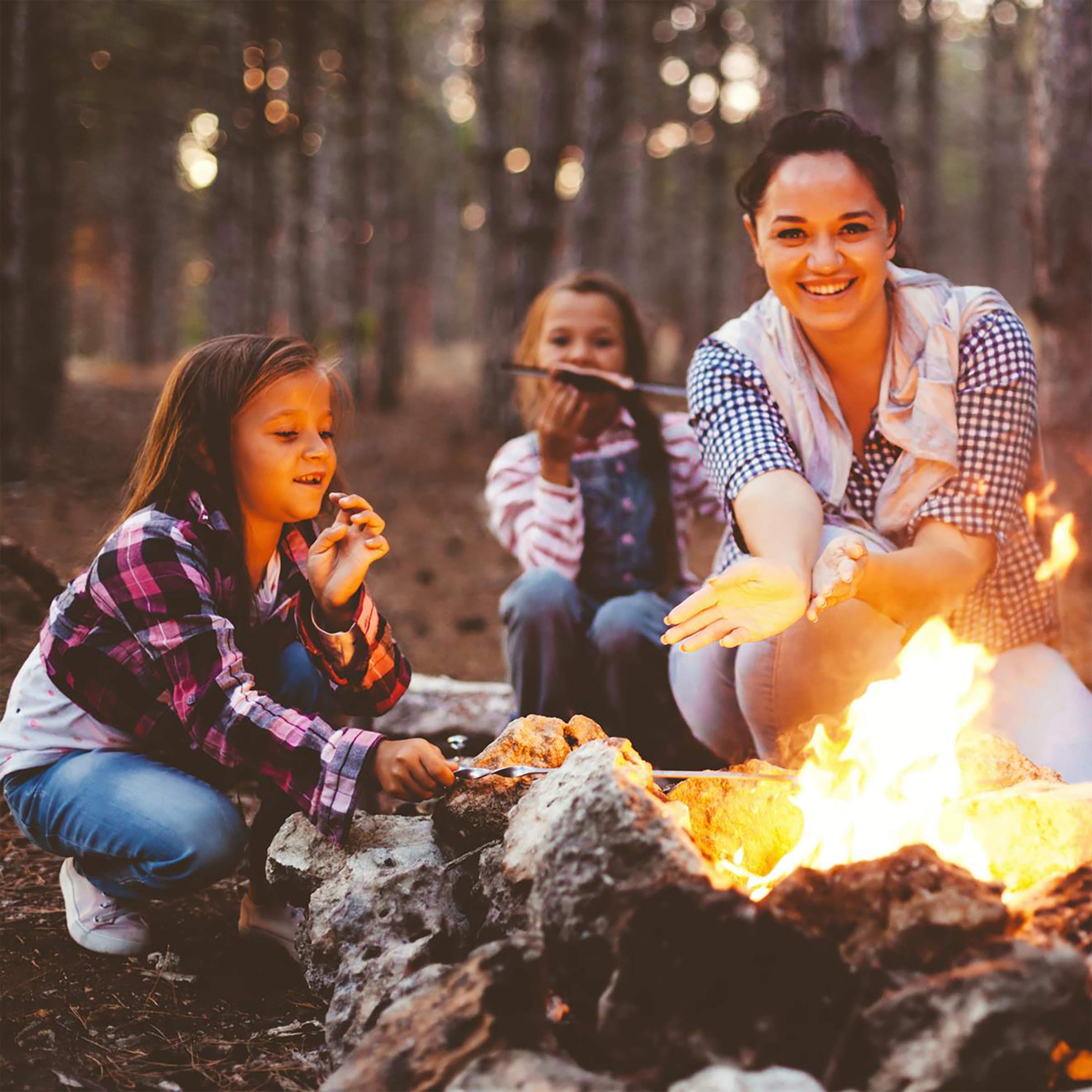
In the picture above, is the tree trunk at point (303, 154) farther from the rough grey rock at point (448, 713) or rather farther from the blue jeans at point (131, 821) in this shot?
the blue jeans at point (131, 821)

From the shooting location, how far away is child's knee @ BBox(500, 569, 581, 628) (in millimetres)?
3484

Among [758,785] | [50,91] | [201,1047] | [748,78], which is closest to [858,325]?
[758,785]

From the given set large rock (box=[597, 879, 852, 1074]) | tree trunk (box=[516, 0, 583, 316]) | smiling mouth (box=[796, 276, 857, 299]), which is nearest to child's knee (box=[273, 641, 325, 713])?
large rock (box=[597, 879, 852, 1074])

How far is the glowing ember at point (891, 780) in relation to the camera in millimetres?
2230

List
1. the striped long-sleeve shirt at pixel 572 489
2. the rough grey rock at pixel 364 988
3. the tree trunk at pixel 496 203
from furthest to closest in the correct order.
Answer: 1. the tree trunk at pixel 496 203
2. the striped long-sleeve shirt at pixel 572 489
3. the rough grey rock at pixel 364 988

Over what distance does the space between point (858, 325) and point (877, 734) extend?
47.4 inches

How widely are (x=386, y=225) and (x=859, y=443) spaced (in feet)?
41.9

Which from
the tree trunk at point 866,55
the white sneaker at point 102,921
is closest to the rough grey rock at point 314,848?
the white sneaker at point 102,921

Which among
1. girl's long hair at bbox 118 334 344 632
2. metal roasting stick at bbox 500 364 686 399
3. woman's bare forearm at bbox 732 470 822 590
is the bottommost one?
woman's bare forearm at bbox 732 470 822 590

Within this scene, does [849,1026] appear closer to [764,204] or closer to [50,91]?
[764,204]

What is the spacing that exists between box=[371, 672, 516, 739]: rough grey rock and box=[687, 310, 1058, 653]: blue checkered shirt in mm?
1376

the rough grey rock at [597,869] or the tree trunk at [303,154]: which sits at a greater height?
the tree trunk at [303,154]

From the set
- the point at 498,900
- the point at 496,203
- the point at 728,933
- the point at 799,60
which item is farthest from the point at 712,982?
the point at 496,203

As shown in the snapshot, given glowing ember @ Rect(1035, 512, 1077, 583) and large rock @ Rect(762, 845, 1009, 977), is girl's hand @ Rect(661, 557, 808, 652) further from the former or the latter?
glowing ember @ Rect(1035, 512, 1077, 583)
